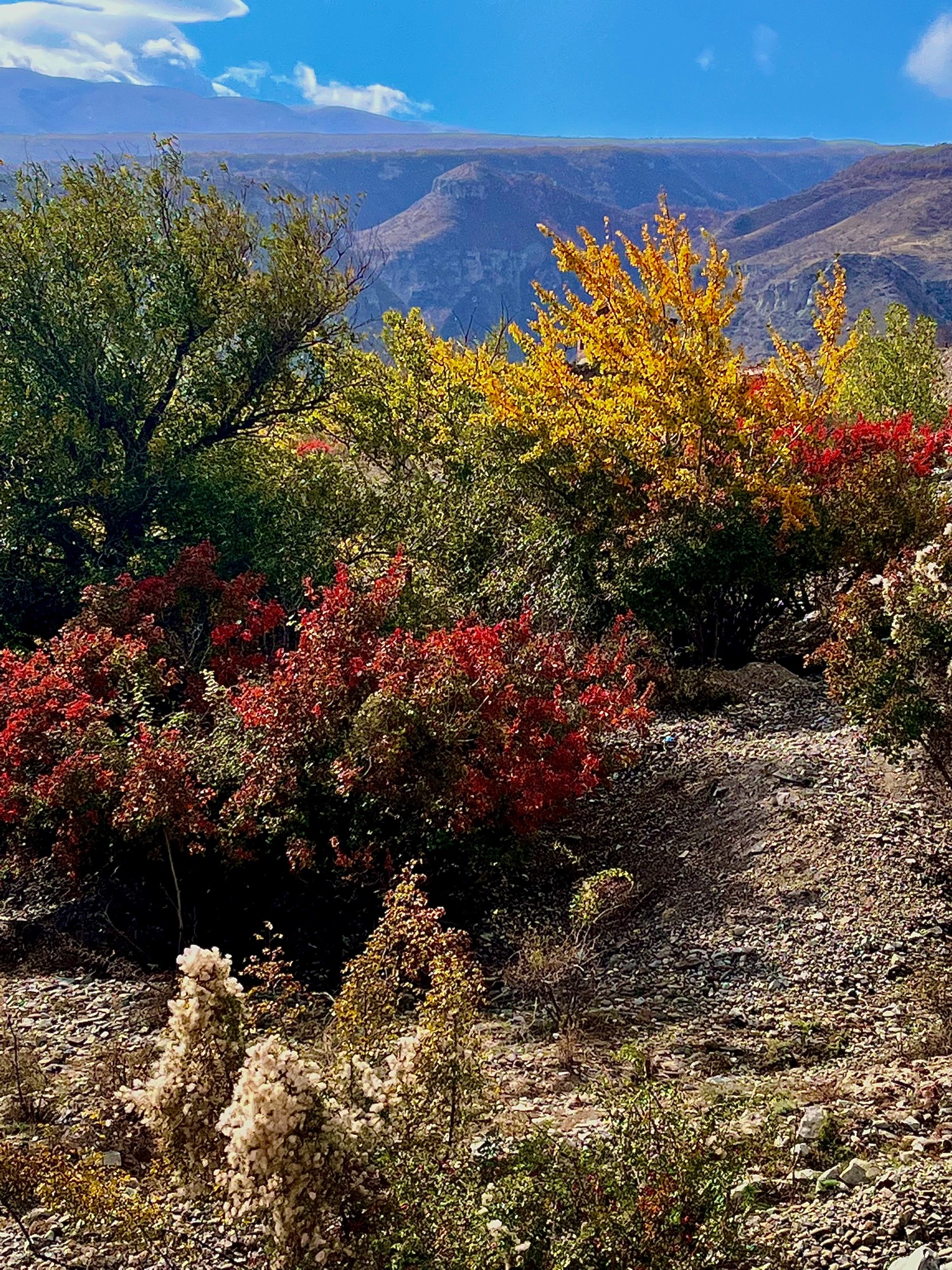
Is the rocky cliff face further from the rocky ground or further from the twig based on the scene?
the twig

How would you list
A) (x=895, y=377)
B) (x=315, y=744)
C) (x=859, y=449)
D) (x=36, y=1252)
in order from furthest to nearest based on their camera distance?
(x=895, y=377), (x=859, y=449), (x=315, y=744), (x=36, y=1252)

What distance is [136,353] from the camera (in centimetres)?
1152

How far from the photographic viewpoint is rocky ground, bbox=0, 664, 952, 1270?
145 inches

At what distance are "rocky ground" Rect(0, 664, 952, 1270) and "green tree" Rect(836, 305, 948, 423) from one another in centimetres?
1542

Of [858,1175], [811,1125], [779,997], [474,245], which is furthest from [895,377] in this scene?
[474,245]

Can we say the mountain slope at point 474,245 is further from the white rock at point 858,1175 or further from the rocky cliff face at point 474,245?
the white rock at point 858,1175

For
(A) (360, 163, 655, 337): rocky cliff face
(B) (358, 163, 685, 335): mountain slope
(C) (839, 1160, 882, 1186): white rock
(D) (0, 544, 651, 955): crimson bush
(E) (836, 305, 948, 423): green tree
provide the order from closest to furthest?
1. (C) (839, 1160, 882, 1186): white rock
2. (D) (0, 544, 651, 955): crimson bush
3. (E) (836, 305, 948, 423): green tree
4. (B) (358, 163, 685, 335): mountain slope
5. (A) (360, 163, 655, 337): rocky cliff face

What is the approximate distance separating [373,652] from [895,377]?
62.4ft

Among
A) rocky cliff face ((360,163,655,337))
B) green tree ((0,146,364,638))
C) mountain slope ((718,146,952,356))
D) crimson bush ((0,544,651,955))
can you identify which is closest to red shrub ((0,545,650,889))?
crimson bush ((0,544,651,955))

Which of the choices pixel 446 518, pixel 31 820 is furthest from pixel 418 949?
pixel 446 518

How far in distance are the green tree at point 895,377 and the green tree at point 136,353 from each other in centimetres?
1317

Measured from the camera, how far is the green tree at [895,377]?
2114 cm

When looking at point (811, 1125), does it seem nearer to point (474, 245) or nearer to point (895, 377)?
point (895, 377)

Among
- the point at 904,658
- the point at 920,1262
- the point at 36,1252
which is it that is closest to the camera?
the point at 920,1262
